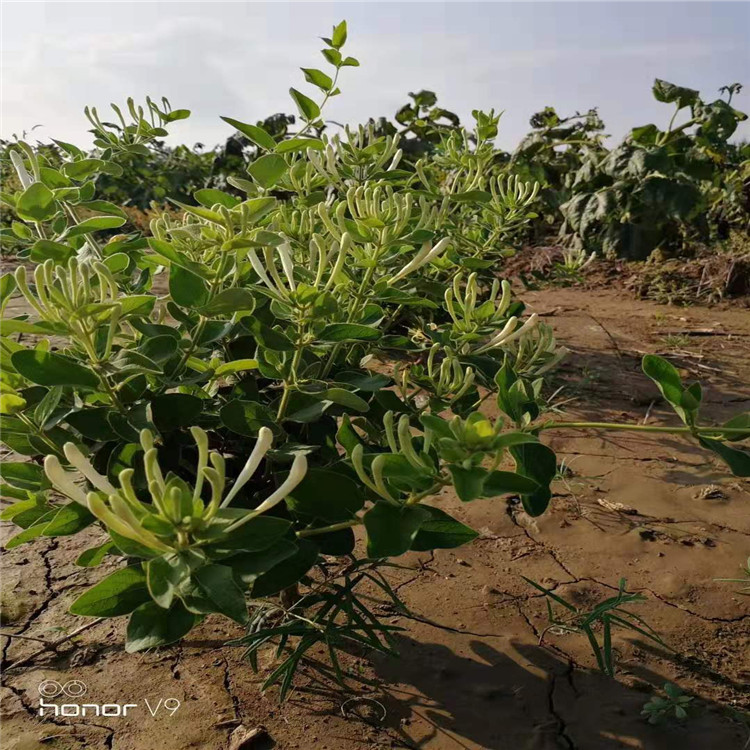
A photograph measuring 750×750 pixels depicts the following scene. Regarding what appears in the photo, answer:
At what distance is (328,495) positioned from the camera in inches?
41.3

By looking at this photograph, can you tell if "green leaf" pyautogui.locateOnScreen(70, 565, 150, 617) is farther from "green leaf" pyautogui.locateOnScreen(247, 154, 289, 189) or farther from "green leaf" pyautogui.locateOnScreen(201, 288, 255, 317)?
"green leaf" pyautogui.locateOnScreen(247, 154, 289, 189)

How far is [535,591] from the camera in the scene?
1.87 meters

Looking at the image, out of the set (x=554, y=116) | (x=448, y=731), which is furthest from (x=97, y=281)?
(x=554, y=116)

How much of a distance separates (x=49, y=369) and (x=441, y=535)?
1.98ft

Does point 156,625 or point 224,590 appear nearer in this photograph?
point 224,590

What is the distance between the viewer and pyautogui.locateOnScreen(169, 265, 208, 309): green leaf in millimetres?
1101

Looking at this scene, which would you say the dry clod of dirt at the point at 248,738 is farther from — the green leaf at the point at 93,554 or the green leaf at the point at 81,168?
the green leaf at the point at 81,168

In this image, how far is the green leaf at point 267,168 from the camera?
1179mm

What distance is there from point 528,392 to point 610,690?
0.75 metres

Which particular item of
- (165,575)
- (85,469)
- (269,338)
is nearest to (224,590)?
(165,575)

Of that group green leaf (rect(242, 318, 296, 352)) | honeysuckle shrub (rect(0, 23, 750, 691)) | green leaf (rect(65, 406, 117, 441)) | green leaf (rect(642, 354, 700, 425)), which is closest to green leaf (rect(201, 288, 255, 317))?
honeysuckle shrub (rect(0, 23, 750, 691))

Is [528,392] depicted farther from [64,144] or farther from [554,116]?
[554,116]

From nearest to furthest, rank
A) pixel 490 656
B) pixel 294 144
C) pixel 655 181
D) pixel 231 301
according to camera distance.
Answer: pixel 231 301, pixel 294 144, pixel 490 656, pixel 655 181

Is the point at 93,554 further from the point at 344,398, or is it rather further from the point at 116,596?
the point at 344,398
